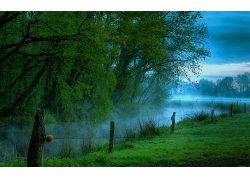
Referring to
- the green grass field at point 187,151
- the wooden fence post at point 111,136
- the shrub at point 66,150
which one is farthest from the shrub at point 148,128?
the shrub at point 66,150

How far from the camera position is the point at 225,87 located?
24.0 ft

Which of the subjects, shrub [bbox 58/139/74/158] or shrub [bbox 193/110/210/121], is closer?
shrub [bbox 58/139/74/158]

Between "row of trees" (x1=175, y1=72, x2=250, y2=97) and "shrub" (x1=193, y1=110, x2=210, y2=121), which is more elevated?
"row of trees" (x1=175, y1=72, x2=250, y2=97)

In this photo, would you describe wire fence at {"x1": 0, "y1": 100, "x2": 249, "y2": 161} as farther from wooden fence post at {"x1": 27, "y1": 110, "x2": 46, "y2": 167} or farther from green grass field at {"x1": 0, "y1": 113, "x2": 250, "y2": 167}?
wooden fence post at {"x1": 27, "y1": 110, "x2": 46, "y2": 167}

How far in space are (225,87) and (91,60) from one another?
9.17 ft

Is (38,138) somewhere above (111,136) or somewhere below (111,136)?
above

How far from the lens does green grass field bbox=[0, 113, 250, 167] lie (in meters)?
6.48

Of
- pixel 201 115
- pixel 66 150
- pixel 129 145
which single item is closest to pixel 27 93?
pixel 66 150

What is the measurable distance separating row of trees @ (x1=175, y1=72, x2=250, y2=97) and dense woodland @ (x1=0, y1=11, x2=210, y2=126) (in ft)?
1.03

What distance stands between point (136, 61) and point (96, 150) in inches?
79.5

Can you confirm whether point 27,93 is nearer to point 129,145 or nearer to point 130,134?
point 129,145

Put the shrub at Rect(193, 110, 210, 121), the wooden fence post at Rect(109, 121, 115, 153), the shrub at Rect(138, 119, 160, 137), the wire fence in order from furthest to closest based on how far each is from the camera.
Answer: the shrub at Rect(138, 119, 160, 137)
the shrub at Rect(193, 110, 210, 121)
the wooden fence post at Rect(109, 121, 115, 153)
the wire fence

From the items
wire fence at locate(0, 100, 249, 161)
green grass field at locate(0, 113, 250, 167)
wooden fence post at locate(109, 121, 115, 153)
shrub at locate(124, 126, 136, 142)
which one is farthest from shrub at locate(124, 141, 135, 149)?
wooden fence post at locate(109, 121, 115, 153)

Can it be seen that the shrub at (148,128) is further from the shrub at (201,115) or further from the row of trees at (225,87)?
the row of trees at (225,87)
